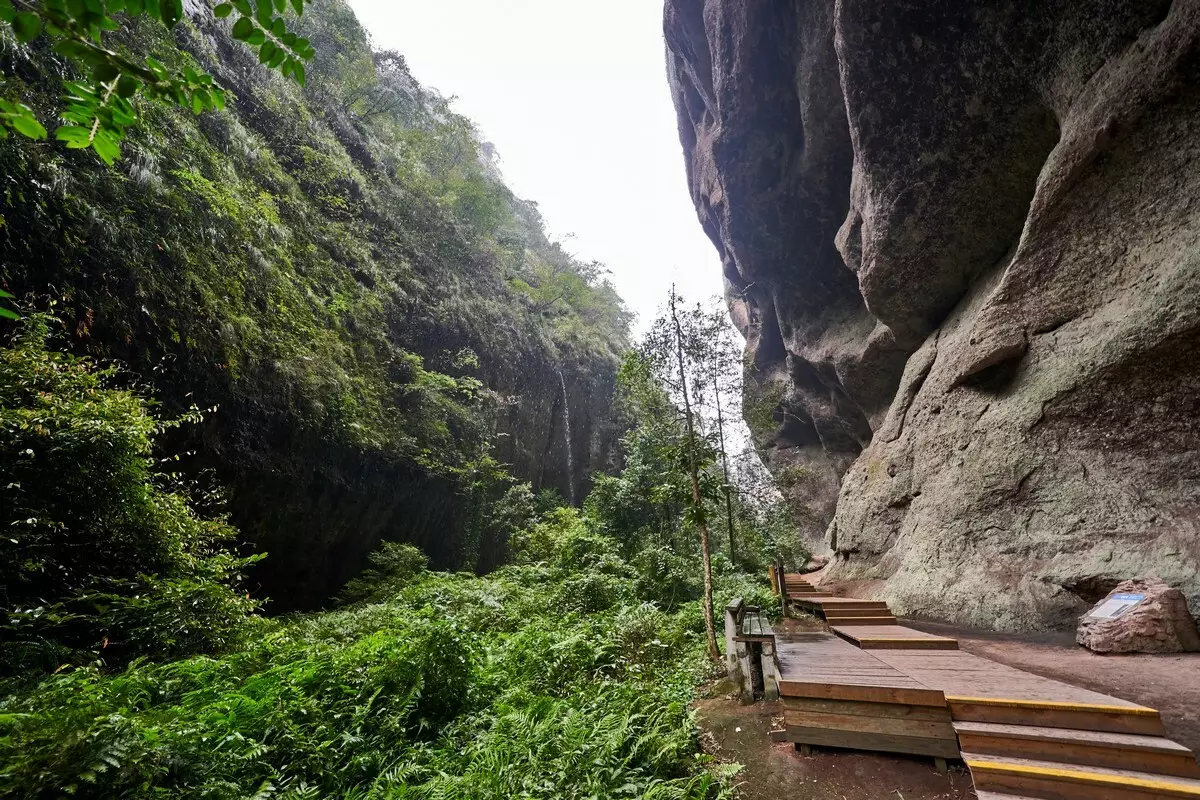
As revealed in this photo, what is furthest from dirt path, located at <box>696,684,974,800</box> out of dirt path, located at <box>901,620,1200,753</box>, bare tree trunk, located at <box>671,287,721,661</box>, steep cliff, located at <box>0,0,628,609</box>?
steep cliff, located at <box>0,0,628,609</box>

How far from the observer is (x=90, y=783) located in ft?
9.39

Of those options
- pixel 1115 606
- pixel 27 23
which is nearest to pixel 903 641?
pixel 1115 606

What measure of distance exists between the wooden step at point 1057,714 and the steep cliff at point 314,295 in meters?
11.4

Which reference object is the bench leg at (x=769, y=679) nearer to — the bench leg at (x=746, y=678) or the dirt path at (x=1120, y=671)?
the bench leg at (x=746, y=678)

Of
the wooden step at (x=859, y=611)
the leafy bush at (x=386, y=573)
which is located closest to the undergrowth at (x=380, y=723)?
the wooden step at (x=859, y=611)

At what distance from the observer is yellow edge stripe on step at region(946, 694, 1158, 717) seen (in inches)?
134

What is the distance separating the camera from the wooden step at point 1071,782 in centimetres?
300

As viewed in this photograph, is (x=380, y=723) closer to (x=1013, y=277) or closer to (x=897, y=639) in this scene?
(x=897, y=639)

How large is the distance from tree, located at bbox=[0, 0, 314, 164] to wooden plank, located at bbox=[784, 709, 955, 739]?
17.9ft

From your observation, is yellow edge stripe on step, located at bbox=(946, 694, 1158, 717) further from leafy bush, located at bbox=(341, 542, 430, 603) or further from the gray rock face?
leafy bush, located at bbox=(341, 542, 430, 603)

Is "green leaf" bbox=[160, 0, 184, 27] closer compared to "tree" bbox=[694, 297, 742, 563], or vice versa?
"green leaf" bbox=[160, 0, 184, 27]

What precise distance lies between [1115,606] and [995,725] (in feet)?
13.8

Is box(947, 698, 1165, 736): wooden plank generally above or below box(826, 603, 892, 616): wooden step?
above

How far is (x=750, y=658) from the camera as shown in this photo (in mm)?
5480
